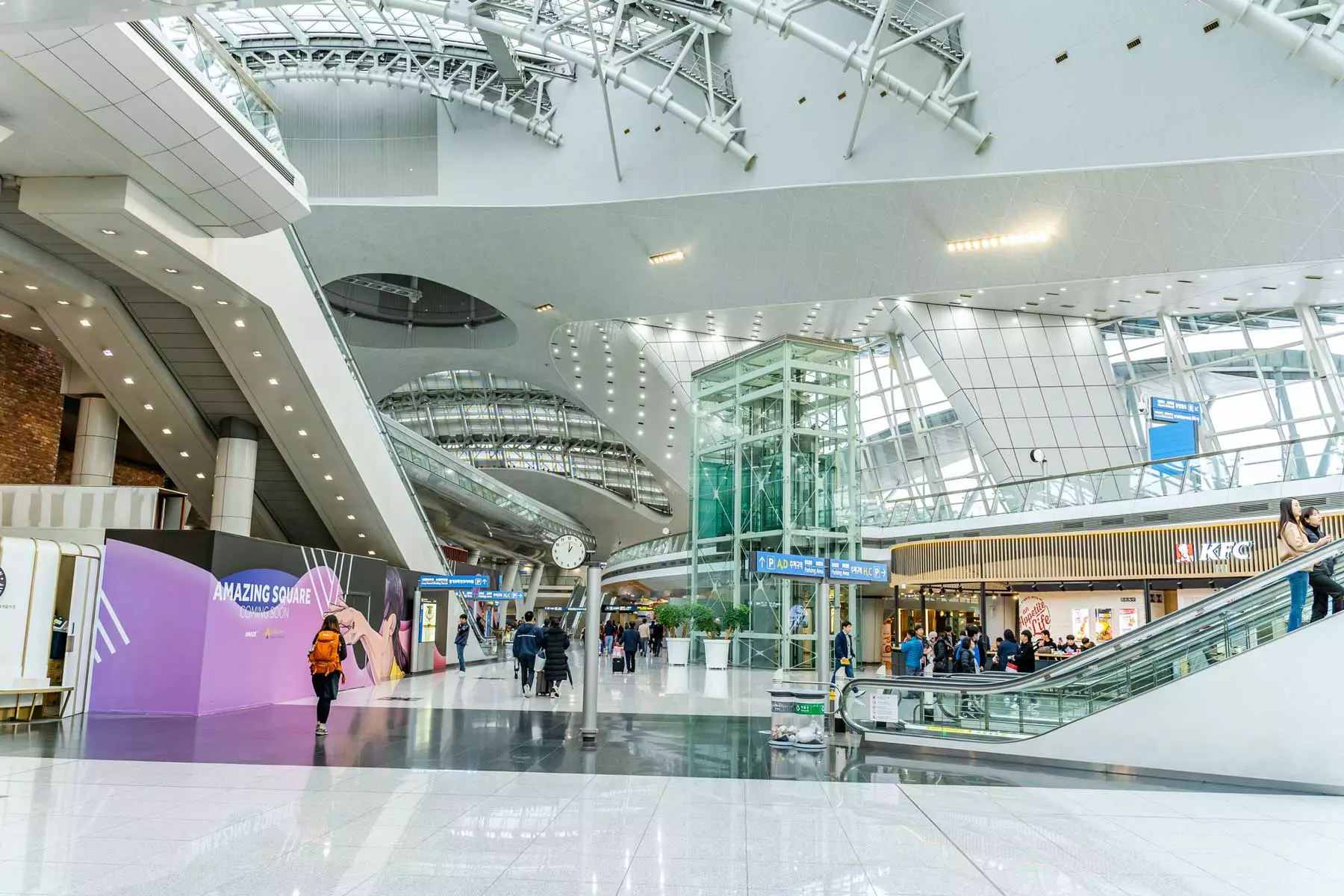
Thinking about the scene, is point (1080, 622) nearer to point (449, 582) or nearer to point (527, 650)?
point (527, 650)

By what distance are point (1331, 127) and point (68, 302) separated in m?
22.1

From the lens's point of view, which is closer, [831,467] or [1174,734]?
[1174,734]

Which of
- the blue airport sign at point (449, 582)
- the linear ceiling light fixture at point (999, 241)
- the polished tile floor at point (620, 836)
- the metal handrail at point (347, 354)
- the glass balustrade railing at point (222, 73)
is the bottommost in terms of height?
the polished tile floor at point (620, 836)

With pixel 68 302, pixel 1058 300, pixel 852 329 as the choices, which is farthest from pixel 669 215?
pixel 68 302

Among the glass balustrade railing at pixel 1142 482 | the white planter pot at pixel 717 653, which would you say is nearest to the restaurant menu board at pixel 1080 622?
the glass balustrade railing at pixel 1142 482

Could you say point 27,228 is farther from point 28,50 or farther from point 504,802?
point 504,802

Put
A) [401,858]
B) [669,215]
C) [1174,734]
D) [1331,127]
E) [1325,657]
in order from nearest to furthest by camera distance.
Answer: [401,858]
[1325,657]
[1174,734]
[1331,127]
[669,215]

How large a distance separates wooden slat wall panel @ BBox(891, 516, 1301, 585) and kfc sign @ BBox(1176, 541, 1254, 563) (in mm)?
35

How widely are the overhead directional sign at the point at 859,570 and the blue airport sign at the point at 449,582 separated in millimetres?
11240

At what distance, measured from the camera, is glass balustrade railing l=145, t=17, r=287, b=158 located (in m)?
11.2

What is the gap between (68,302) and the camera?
16969 mm

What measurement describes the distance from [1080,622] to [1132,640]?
1470 cm

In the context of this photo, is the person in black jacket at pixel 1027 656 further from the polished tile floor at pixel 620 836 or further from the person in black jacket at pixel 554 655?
the person in black jacket at pixel 554 655

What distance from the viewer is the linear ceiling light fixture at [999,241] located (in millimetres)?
23203
